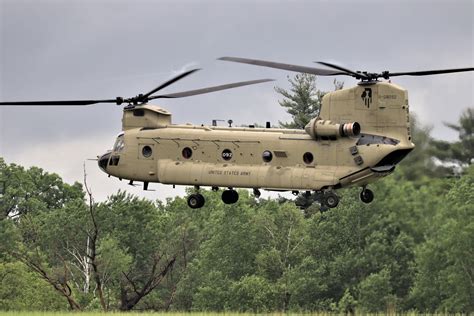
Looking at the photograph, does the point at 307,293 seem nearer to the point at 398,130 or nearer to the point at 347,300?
the point at 347,300

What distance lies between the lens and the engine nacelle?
240 feet

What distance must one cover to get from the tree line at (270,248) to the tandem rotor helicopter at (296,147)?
12.2 feet

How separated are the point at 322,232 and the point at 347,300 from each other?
9.92 meters

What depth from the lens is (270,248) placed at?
130 metres

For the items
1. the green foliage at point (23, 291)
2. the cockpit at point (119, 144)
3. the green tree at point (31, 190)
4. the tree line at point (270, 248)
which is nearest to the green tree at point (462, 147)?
the tree line at point (270, 248)

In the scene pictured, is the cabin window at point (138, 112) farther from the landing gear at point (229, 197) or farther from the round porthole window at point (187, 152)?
the landing gear at point (229, 197)

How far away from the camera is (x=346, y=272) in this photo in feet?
396

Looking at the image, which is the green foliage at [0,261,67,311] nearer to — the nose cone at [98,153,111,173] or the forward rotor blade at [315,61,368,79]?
the nose cone at [98,153,111,173]

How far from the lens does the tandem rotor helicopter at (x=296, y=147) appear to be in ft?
239

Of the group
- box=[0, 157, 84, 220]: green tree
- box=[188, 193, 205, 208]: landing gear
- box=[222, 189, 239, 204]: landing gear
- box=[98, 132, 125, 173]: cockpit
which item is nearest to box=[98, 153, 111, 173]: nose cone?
box=[98, 132, 125, 173]: cockpit

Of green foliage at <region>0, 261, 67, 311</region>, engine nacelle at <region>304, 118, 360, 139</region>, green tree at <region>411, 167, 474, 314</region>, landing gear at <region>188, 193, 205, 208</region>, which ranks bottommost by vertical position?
green foliage at <region>0, 261, 67, 311</region>

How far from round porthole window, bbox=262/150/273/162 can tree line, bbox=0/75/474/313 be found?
21.7 feet

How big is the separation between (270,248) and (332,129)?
58042 millimetres

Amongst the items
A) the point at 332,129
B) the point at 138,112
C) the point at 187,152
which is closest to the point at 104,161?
the point at 138,112
